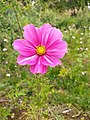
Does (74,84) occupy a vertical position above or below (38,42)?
below

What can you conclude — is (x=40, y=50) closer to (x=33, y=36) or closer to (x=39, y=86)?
(x=33, y=36)

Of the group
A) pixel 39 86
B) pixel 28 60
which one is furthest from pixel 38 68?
pixel 39 86

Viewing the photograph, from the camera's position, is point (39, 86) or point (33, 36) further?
point (39, 86)

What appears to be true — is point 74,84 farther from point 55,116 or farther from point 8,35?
point 8,35

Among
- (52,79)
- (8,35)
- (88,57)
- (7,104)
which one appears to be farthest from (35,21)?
(7,104)

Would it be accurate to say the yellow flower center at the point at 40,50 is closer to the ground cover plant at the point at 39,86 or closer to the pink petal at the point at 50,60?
the pink petal at the point at 50,60

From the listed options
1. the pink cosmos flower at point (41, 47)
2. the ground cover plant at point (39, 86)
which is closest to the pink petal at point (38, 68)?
the pink cosmos flower at point (41, 47)
